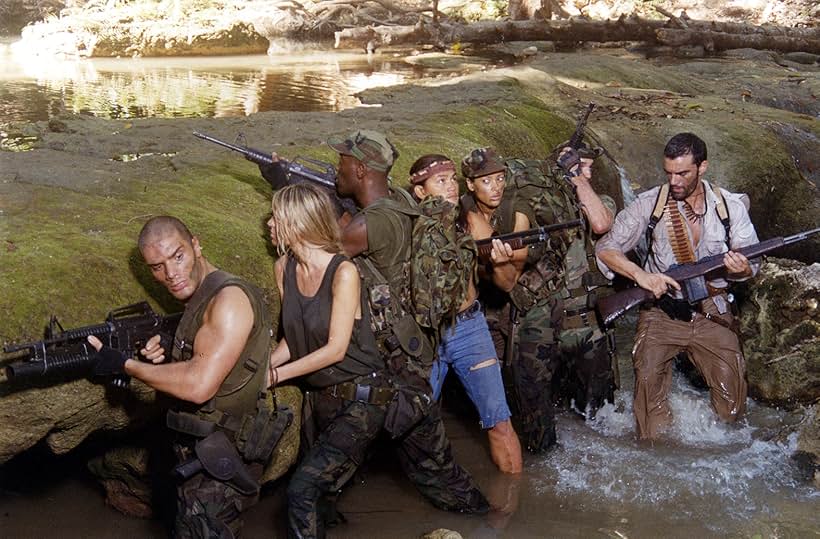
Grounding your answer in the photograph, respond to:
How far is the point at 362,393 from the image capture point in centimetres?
515

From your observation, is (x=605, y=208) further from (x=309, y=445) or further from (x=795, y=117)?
(x=795, y=117)

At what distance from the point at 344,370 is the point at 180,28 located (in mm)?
18015

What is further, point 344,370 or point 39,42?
point 39,42

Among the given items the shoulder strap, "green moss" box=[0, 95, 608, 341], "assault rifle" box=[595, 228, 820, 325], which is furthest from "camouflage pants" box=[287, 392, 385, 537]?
the shoulder strap

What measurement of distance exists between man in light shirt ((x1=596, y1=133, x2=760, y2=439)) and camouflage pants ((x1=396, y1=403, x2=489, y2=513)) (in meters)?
2.08

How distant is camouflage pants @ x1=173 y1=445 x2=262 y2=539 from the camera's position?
4.58m

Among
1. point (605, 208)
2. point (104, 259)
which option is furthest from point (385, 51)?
point (104, 259)

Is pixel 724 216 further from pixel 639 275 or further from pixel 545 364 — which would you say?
pixel 545 364

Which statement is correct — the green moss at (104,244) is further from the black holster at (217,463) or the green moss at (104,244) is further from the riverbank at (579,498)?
the riverbank at (579,498)

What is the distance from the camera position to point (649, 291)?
6832mm

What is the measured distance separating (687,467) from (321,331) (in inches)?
134

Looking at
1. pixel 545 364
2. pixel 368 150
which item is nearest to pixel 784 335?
pixel 545 364

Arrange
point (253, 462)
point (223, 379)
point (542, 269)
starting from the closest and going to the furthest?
point (223, 379)
point (253, 462)
point (542, 269)

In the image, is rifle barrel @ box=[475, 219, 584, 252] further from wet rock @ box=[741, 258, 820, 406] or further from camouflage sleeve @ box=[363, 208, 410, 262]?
wet rock @ box=[741, 258, 820, 406]
